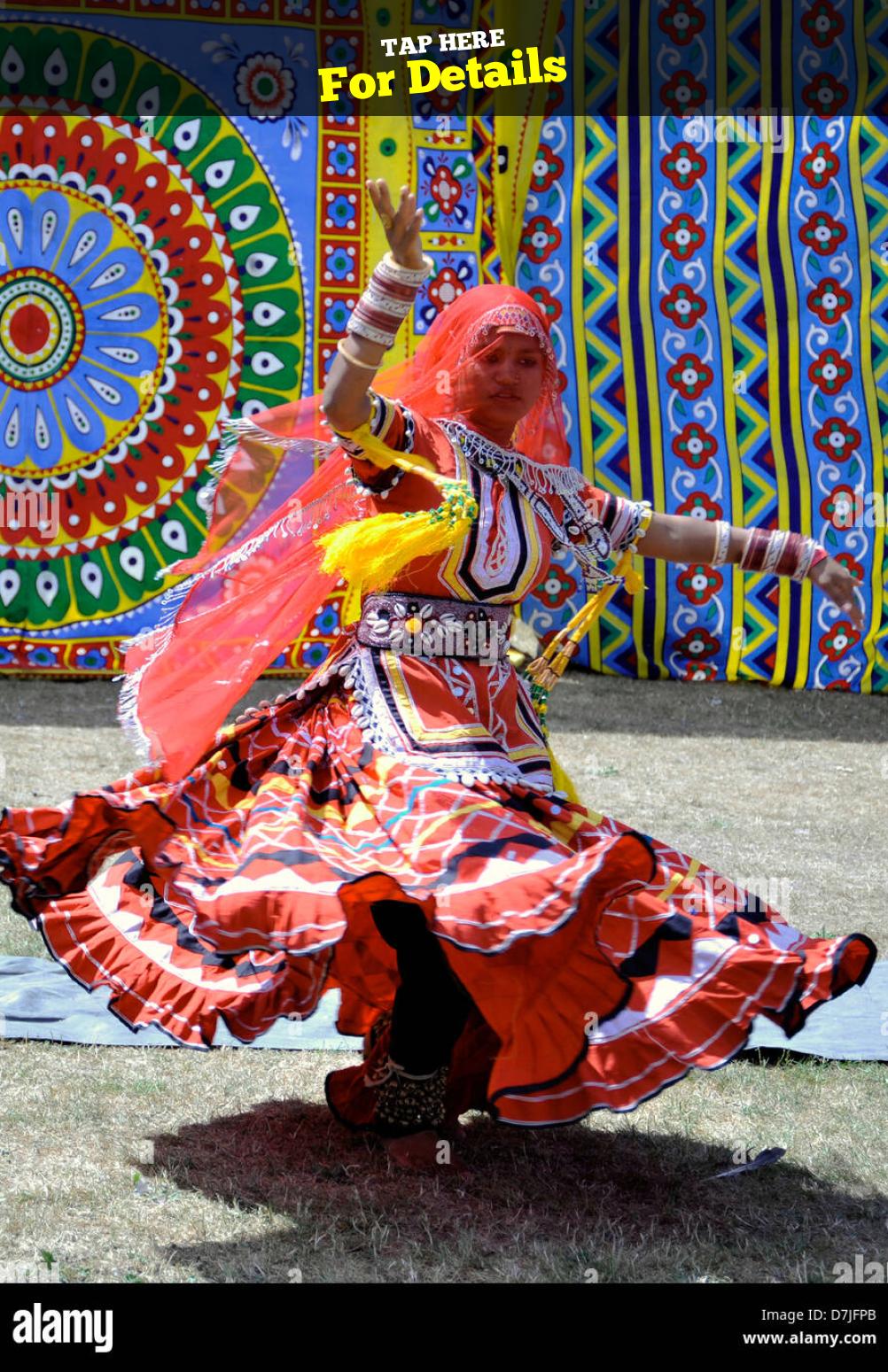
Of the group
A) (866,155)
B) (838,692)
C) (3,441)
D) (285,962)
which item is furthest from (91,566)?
(285,962)

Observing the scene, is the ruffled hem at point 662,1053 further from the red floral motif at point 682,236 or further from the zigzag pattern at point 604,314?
the red floral motif at point 682,236

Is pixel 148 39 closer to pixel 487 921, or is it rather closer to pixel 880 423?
pixel 880 423

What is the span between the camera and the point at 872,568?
8.54 m

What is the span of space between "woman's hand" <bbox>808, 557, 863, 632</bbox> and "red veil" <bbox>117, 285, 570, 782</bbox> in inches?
24.3

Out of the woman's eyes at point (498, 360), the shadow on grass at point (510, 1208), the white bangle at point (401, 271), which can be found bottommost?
the shadow on grass at point (510, 1208)

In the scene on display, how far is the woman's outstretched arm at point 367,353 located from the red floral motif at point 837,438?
19.7 ft

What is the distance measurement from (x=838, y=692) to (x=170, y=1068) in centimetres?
→ 583

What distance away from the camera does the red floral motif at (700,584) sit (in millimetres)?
8523

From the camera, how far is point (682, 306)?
27.5ft

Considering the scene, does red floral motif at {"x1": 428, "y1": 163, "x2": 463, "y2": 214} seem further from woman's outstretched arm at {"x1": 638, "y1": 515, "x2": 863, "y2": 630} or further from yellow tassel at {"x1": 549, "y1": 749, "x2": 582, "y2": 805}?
yellow tassel at {"x1": 549, "y1": 749, "x2": 582, "y2": 805}

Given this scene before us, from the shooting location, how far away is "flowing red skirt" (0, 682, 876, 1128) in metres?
2.55

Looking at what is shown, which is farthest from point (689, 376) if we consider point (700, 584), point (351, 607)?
point (351, 607)

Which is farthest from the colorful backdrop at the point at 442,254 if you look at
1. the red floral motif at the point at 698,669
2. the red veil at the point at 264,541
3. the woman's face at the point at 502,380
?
the woman's face at the point at 502,380
